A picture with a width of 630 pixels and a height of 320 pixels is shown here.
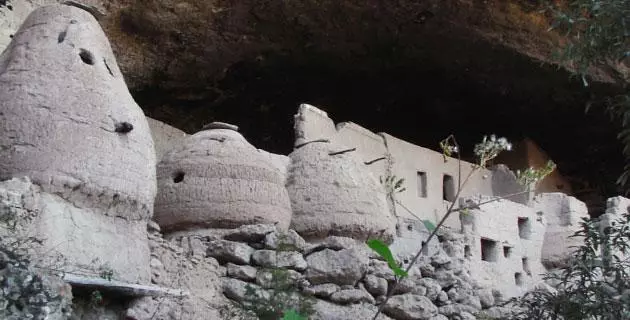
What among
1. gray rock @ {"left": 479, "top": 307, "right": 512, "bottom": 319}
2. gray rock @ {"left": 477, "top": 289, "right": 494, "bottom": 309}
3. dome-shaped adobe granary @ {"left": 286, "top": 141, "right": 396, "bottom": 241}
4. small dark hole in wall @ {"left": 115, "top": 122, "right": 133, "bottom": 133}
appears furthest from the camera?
gray rock @ {"left": 477, "top": 289, "right": 494, "bottom": 309}

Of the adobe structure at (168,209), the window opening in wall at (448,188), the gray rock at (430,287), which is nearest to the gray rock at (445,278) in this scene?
the adobe structure at (168,209)

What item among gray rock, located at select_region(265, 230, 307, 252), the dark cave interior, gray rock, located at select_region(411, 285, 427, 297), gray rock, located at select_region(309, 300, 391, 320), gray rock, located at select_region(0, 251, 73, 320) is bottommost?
gray rock, located at select_region(0, 251, 73, 320)

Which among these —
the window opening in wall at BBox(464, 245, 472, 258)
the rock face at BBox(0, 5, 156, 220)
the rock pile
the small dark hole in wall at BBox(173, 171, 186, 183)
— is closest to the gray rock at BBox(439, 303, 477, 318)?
the rock pile

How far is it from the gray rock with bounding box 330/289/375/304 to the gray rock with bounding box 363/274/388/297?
0.33 ft

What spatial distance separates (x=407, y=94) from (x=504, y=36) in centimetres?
255

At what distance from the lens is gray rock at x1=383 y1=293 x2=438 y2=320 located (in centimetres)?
668

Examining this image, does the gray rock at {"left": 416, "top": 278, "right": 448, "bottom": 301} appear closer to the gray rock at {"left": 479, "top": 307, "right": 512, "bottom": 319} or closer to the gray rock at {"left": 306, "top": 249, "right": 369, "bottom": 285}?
the gray rock at {"left": 479, "top": 307, "right": 512, "bottom": 319}

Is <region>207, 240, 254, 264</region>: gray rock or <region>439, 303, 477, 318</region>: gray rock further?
<region>439, 303, 477, 318</region>: gray rock

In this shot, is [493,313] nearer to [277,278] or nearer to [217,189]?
[217,189]

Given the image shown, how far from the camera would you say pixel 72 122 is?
558 centimetres

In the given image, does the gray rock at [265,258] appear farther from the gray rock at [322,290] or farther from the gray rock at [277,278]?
the gray rock at [322,290]

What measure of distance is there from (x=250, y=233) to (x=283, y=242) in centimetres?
27

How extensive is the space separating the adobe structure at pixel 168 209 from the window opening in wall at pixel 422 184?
3861 mm

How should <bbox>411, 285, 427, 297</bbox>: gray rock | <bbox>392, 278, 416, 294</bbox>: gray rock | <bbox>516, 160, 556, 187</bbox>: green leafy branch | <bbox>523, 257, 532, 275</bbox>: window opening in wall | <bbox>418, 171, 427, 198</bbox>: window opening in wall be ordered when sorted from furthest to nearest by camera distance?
<bbox>516, 160, 556, 187</bbox>: green leafy branch, <bbox>418, 171, 427, 198</bbox>: window opening in wall, <bbox>523, 257, 532, 275</bbox>: window opening in wall, <bbox>411, 285, 427, 297</bbox>: gray rock, <bbox>392, 278, 416, 294</bbox>: gray rock
